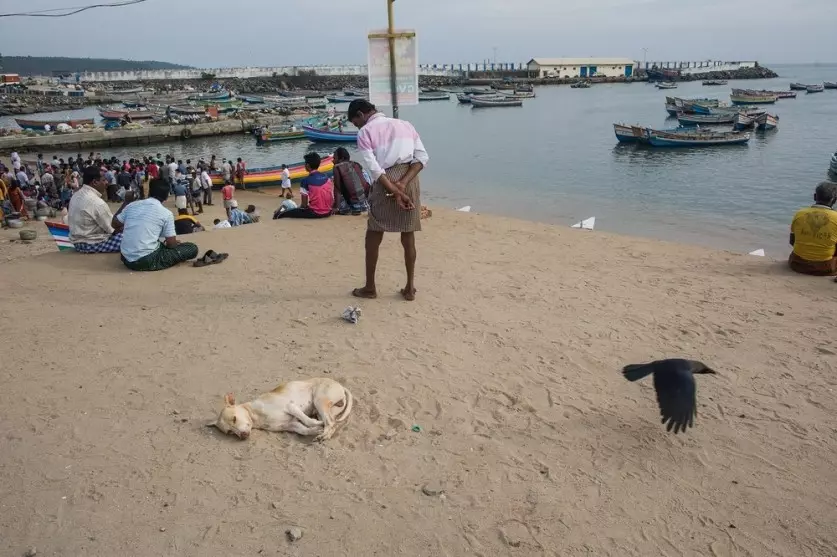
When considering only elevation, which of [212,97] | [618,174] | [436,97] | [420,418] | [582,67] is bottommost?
[420,418]

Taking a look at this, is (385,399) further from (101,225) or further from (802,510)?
(101,225)

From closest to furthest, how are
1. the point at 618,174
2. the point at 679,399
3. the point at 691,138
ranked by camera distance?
the point at 679,399 < the point at 618,174 < the point at 691,138

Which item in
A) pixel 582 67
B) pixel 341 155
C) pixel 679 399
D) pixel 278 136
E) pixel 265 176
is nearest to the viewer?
pixel 679 399

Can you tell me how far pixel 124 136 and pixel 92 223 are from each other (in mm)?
35312

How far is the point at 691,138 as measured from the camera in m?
30.3

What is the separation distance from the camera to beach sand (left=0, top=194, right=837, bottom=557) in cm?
259

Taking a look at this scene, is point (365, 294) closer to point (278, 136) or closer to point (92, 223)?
point (92, 223)

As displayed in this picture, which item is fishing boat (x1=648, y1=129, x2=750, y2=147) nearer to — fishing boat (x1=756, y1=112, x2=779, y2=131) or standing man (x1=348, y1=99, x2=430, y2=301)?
fishing boat (x1=756, y1=112, x2=779, y2=131)

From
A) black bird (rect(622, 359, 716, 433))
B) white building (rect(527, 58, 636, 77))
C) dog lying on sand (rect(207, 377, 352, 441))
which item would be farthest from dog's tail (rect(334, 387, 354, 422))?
white building (rect(527, 58, 636, 77))

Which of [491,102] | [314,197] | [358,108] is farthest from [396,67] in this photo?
[491,102]

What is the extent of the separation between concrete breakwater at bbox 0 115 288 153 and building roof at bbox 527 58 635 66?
88.0 metres

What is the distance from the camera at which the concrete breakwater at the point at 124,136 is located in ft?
109

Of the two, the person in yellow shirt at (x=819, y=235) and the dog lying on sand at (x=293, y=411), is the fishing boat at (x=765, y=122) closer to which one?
the person in yellow shirt at (x=819, y=235)

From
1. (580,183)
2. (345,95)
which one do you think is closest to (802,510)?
(580,183)
